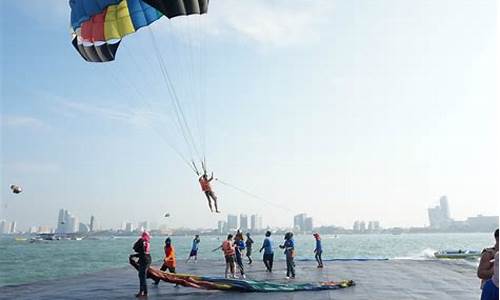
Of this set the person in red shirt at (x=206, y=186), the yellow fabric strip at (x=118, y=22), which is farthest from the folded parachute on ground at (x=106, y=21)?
the person in red shirt at (x=206, y=186)

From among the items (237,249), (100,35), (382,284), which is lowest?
(382,284)

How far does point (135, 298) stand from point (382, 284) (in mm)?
8488

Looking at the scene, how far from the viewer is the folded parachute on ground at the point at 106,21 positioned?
44.7 ft

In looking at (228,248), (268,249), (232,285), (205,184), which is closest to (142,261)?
(232,285)

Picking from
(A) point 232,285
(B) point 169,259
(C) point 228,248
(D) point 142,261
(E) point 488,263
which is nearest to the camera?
(E) point 488,263

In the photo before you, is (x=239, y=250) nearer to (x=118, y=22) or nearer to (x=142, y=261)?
(x=142, y=261)

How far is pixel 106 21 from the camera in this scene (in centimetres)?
1515

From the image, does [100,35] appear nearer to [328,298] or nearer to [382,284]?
[328,298]

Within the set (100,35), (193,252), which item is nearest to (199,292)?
(100,35)

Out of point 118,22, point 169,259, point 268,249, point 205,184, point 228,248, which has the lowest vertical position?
point 169,259

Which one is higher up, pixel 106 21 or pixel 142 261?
pixel 106 21

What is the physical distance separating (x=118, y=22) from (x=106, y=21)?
23.2 inches

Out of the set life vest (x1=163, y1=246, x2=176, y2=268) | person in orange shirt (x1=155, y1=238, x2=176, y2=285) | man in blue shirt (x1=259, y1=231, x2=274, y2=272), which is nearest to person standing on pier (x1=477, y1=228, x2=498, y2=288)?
person in orange shirt (x1=155, y1=238, x2=176, y2=285)

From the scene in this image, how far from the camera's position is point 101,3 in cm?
1322
